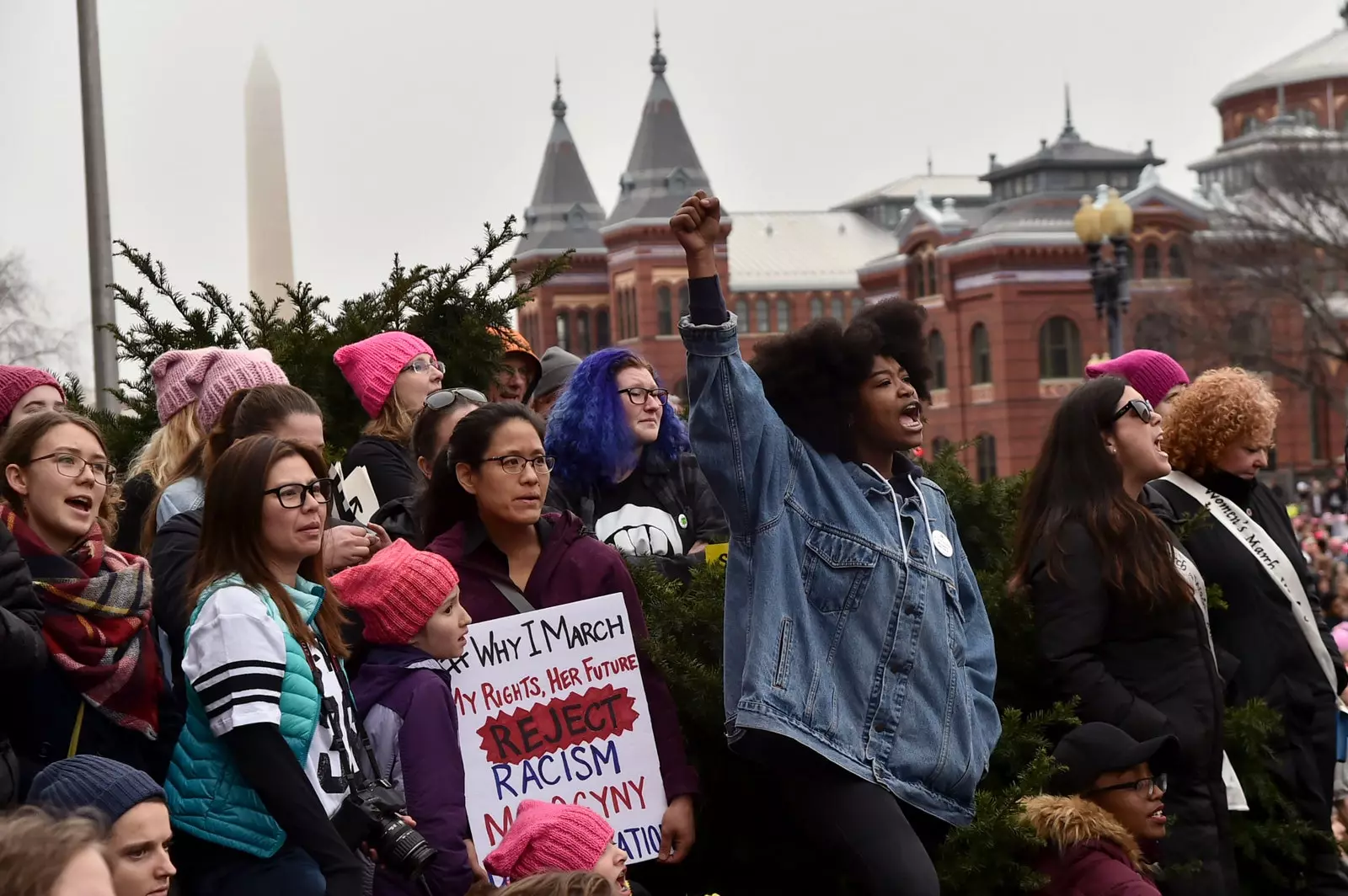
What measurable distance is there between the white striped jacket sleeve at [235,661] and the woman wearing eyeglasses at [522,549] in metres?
0.95

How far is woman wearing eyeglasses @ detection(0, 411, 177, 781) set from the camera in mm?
4402

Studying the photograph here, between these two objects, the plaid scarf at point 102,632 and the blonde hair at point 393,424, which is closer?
the plaid scarf at point 102,632

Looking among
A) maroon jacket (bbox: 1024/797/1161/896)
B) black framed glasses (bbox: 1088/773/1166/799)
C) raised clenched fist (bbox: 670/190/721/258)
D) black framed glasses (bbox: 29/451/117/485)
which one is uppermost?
raised clenched fist (bbox: 670/190/721/258)

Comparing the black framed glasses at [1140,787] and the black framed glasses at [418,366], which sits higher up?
the black framed glasses at [418,366]

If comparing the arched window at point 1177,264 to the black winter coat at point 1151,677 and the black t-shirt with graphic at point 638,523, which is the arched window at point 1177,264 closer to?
the black t-shirt with graphic at point 638,523

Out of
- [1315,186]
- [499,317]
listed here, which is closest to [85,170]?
[499,317]

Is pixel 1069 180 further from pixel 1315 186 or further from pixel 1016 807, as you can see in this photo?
pixel 1016 807

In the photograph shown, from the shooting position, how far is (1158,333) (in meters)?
64.2

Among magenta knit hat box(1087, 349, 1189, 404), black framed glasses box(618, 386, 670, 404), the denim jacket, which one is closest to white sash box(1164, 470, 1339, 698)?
magenta knit hat box(1087, 349, 1189, 404)

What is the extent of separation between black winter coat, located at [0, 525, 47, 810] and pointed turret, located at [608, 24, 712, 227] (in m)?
75.9

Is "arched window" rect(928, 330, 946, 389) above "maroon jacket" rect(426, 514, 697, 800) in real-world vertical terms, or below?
above

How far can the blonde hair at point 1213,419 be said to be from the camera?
686 centimetres

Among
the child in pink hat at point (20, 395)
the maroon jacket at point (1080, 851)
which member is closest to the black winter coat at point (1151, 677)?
the maroon jacket at point (1080, 851)

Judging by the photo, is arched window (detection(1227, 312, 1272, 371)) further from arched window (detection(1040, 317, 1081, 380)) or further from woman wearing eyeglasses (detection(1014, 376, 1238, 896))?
woman wearing eyeglasses (detection(1014, 376, 1238, 896))
